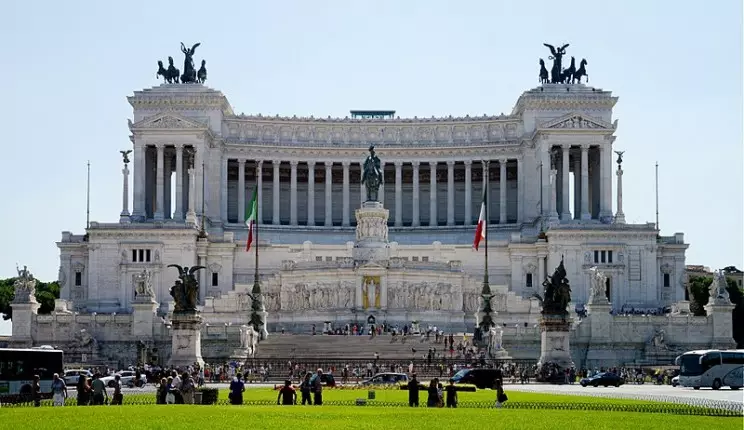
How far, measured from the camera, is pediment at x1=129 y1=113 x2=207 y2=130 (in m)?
136

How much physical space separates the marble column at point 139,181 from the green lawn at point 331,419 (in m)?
86.4

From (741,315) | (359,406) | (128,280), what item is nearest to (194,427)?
(359,406)

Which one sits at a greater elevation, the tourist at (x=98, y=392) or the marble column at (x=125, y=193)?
the marble column at (x=125, y=193)

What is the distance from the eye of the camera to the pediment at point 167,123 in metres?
136

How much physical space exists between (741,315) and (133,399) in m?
86.8

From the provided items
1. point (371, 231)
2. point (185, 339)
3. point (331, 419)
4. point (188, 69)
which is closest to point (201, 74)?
point (188, 69)

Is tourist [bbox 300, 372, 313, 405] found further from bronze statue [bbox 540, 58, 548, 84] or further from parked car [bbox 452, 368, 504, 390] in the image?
bronze statue [bbox 540, 58, 548, 84]

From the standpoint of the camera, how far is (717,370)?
A: 7481 cm

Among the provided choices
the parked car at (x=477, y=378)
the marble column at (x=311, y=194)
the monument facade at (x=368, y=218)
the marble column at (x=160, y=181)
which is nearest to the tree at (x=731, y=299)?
the monument facade at (x=368, y=218)

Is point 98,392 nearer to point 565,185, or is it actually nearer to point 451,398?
point 451,398

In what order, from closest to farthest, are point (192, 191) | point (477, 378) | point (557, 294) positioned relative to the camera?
point (477, 378) < point (557, 294) < point (192, 191)

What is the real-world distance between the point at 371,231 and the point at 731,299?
3733cm

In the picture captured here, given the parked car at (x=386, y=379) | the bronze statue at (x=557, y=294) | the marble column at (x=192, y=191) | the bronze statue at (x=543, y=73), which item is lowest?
the parked car at (x=386, y=379)

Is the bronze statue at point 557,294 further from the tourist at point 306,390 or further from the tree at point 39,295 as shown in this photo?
the tree at point 39,295
